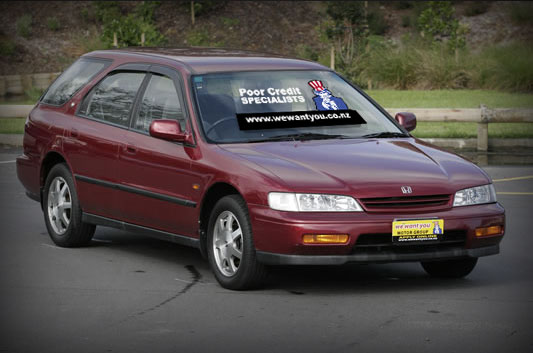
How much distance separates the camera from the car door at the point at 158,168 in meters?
8.16

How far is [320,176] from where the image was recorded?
7402mm

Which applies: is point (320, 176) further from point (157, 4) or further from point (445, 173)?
point (157, 4)

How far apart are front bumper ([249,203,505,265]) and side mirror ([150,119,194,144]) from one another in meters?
0.97

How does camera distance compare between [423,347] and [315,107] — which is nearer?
[423,347]

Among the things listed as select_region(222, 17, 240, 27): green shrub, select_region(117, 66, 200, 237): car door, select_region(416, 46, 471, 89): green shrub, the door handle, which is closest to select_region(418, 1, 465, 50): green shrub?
select_region(416, 46, 471, 89): green shrub

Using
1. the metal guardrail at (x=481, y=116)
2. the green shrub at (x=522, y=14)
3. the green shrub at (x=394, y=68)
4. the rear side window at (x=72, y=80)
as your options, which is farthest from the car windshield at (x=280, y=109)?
the green shrub at (x=522, y=14)

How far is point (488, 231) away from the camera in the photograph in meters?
7.72

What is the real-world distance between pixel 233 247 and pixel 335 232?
0.82m

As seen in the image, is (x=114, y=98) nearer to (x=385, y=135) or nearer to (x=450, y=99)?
(x=385, y=135)

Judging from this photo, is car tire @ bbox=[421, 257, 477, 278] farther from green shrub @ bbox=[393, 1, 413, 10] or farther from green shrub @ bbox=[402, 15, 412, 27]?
green shrub @ bbox=[393, 1, 413, 10]

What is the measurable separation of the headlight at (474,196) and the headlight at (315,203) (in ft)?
2.41

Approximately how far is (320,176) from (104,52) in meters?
3.27

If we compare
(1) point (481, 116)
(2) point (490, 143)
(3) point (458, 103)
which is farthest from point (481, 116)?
(3) point (458, 103)

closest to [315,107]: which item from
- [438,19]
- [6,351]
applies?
[6,351]
